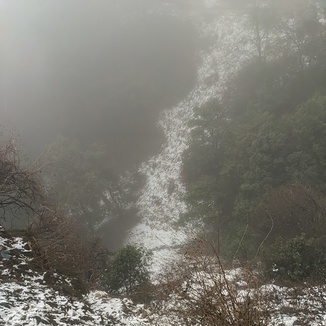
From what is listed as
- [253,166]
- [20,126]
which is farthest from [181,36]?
[253,166]

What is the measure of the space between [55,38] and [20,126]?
1401 centimetres

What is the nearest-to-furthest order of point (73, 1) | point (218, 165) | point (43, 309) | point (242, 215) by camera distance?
point (43, 309) < point (242, 215) < point (218, 165) < point (73, 1)

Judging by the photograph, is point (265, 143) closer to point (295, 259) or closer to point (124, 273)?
point (295, 259)

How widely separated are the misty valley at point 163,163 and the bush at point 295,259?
1.8 inches

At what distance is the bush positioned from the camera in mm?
10023

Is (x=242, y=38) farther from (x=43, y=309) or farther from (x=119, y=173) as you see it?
(x=43, y=309)

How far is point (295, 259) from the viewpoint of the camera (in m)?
10.4

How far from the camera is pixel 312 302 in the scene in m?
6.55

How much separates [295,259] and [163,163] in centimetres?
2031

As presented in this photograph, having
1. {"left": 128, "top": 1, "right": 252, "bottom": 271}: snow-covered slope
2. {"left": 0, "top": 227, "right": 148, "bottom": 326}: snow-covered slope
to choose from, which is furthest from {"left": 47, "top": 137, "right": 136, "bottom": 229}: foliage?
{"left": 0, "top": 227, "right": 148, "bottom": 326}: snow-covered slope

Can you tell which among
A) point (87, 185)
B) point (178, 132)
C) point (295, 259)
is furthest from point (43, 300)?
point (178, 132)

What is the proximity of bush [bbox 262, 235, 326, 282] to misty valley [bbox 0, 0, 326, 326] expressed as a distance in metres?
0.04

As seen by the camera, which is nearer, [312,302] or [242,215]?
[312,302]

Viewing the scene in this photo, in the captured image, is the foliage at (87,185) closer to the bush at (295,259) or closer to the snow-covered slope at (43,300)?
the bush at (295,259)
